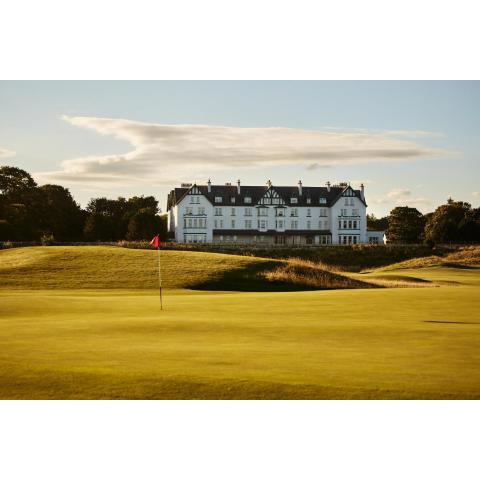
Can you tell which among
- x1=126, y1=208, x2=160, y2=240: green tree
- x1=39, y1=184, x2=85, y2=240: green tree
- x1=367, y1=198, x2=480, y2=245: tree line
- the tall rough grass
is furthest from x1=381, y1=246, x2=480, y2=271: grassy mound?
x1=39, y1=184, x2=85, y2=240: green tree

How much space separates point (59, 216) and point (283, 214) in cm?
2864

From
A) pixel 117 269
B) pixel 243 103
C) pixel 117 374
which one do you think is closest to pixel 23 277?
pixel 117 269

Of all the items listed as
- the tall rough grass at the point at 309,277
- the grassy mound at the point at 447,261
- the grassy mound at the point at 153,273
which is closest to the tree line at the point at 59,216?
the grassy mound at the point at 153,273

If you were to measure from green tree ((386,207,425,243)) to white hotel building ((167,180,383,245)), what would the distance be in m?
3.71

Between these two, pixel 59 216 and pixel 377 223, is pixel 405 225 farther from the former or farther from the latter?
pixel 59 216

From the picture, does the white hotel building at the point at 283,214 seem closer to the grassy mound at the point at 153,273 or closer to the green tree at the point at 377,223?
the green tree at the point at 377,223

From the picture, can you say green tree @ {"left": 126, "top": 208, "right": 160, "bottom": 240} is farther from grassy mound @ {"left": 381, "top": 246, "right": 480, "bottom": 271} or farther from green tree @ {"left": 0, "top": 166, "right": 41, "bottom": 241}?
grassy mound @ {"left": 381, "top": 246, "right": 480, "bottom": 271}

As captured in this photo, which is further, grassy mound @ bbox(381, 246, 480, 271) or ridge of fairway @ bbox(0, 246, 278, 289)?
grassy mound @ bbox(381, 246, 480, 271)

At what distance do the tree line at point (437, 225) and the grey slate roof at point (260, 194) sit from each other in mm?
6240

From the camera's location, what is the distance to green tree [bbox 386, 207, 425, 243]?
8275 centimetres

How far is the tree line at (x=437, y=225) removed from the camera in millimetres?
73250

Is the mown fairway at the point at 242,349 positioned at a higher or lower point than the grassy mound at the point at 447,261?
higher
